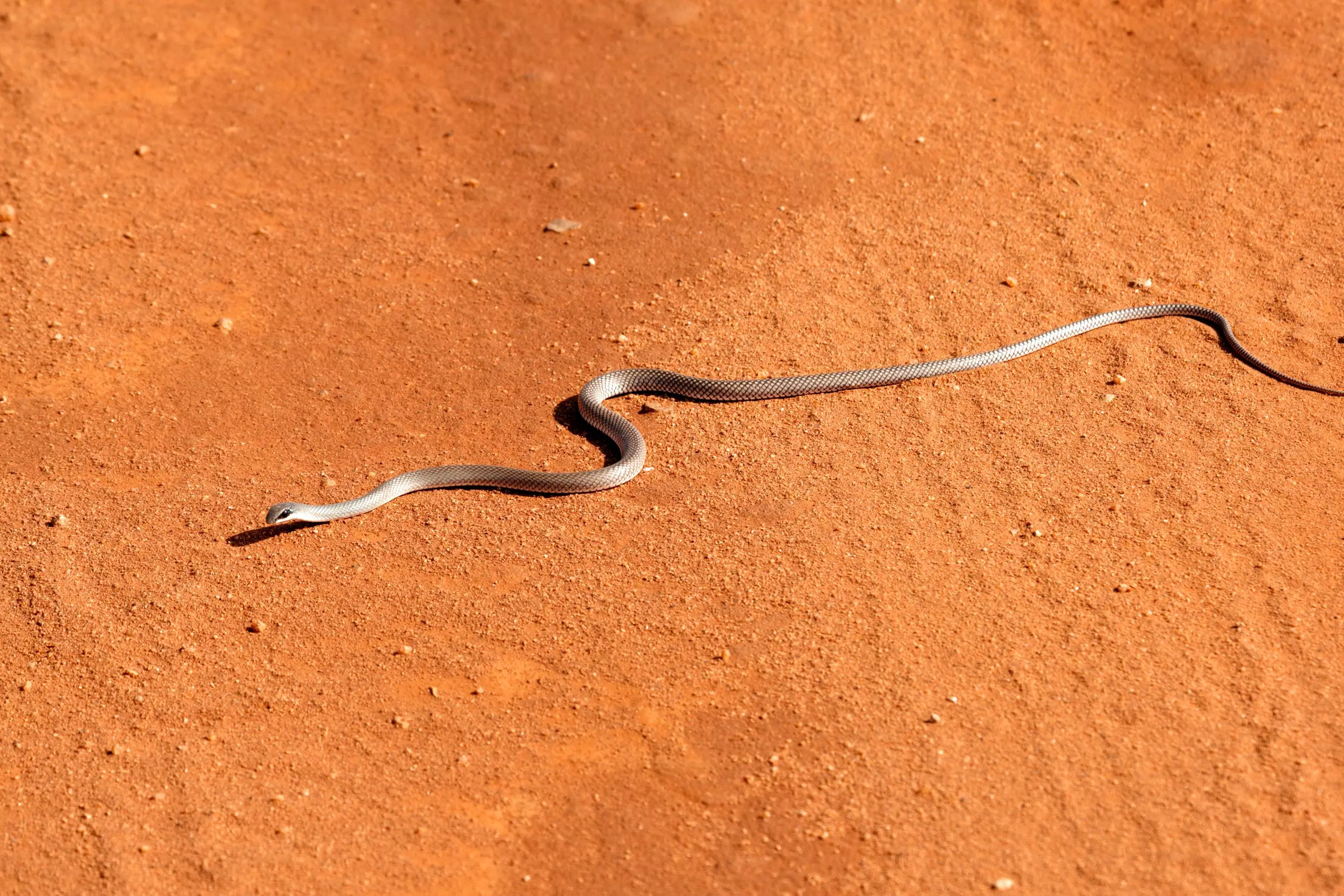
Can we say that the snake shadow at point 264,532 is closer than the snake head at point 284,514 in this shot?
No

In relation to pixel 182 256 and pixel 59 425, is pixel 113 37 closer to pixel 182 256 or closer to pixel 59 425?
pixel 182 256

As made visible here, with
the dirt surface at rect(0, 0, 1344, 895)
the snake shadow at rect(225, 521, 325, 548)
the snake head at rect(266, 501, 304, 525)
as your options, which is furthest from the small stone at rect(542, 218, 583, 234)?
the snake head at rect(266, 501, 304, 525)

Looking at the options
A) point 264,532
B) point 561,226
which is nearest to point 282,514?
point 264,532

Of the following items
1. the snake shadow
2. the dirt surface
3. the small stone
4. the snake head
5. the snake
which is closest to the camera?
the dirt surface

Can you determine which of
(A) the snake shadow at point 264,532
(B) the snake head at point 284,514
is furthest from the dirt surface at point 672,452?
(B) the snake head at point 284,514

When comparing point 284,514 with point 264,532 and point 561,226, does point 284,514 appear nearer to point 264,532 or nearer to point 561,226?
point 264,532

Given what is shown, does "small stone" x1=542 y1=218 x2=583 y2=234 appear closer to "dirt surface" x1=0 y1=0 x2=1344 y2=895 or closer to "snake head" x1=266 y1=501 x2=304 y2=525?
"dirt surface" x1=0 y1=0 x2=1344 y2=895

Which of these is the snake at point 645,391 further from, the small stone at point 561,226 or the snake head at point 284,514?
the small stone at point 561,226
